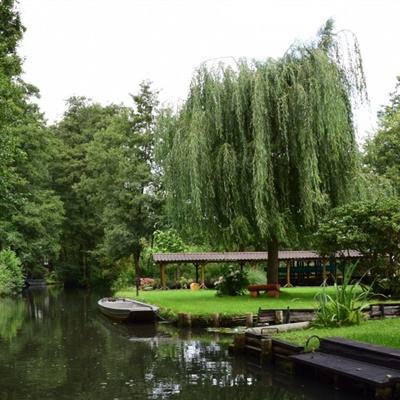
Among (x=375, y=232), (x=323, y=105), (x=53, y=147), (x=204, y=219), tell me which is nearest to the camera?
(x=375, y=232)

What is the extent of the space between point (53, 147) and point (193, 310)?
90.4ft

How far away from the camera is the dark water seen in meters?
9.93

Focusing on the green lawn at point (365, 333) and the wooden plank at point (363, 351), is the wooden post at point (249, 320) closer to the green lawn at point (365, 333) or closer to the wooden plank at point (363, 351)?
the green lawn at point (365, 333)

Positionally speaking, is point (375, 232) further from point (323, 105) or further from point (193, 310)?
point (193, 310)

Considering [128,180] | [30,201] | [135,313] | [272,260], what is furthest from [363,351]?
[30,201]

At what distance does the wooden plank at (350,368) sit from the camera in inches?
345

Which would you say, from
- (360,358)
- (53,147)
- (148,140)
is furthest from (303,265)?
(360,358)

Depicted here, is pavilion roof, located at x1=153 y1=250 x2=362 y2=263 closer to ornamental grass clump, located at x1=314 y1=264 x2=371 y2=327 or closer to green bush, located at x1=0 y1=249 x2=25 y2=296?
green bush, located at x1=0 y1=249 x2=25 y2=296

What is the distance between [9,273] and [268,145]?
2527 centimetres

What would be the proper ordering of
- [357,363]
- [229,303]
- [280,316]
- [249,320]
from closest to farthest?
1. [357,363]
2. [280,316]
3. [249,320]
4. [229,303]

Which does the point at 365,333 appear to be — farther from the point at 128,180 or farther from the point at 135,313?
the point at 128,180

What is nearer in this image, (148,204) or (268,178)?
(268,178)

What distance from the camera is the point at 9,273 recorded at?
39.4 meters

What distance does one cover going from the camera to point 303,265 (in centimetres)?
3544
